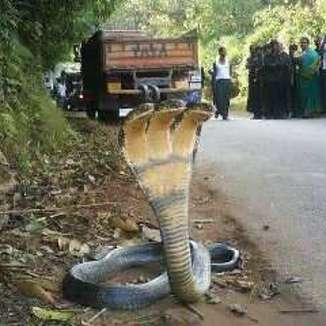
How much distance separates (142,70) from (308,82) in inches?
144

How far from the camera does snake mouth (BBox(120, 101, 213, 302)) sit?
3.67 m

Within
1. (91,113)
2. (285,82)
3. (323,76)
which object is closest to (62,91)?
(91,113)

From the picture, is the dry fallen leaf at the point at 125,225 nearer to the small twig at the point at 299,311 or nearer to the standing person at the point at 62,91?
the small twig at the point at 299,311

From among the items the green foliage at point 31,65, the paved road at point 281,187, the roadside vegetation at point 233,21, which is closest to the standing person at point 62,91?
A: the roadside vegetation at point 233,21

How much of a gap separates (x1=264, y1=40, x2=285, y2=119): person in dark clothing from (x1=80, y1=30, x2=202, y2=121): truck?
1.92 m

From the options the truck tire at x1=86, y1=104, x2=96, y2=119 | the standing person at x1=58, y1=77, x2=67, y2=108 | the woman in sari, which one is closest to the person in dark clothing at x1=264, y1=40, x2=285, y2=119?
the woman in sari

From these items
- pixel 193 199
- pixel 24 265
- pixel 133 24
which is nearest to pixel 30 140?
pixel 193 199

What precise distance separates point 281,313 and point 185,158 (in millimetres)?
984

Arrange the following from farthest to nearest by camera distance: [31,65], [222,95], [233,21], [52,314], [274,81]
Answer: [233,21] < [222,95] < [274,81] < [31,65] < [52,314]

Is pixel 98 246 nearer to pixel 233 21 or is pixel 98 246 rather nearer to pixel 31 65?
pixel 31 65

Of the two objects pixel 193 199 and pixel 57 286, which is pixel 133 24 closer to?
pixel 193 199

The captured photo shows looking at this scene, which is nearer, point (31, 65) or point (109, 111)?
point (31, 65)

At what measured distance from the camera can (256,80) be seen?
17953 mm

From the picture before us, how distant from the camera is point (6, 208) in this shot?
18.5ft
